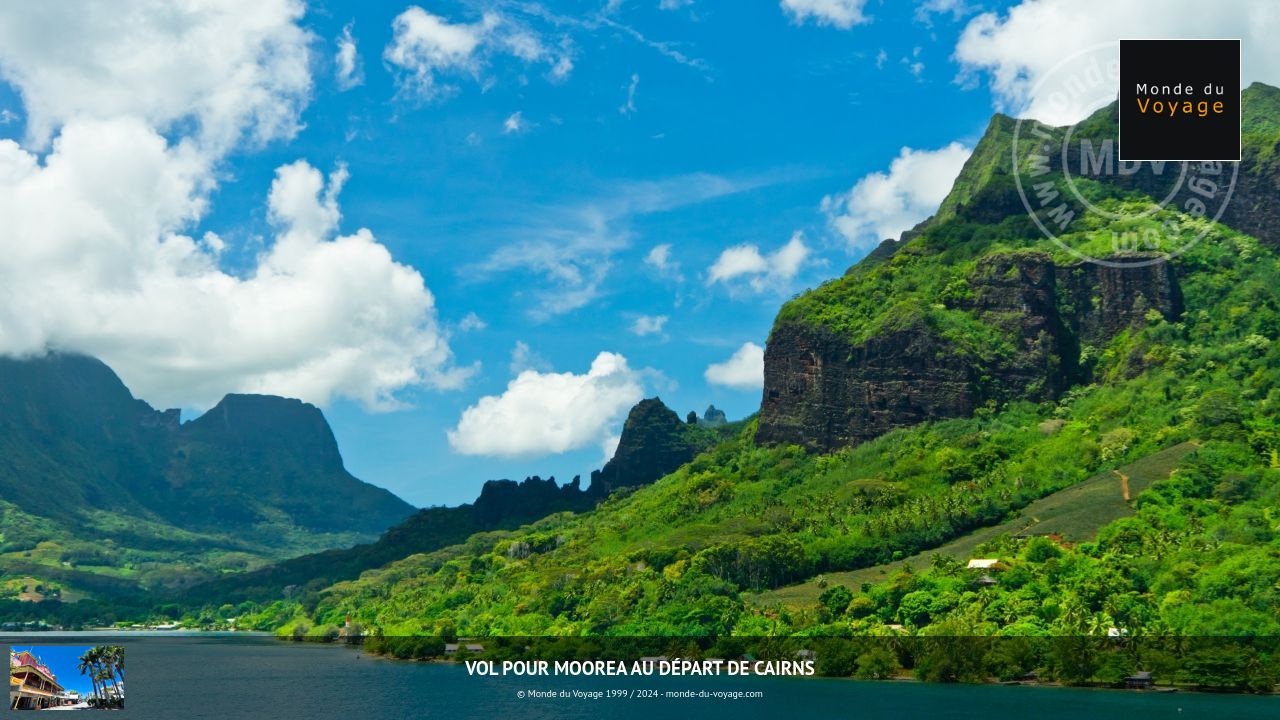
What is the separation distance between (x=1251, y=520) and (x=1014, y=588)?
126 ft

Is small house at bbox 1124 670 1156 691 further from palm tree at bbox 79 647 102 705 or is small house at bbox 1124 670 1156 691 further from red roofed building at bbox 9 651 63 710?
red roofed building at bbox 9 651 63 710

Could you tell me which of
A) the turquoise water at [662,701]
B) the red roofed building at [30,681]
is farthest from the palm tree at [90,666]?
the turquoise water at [662,701]

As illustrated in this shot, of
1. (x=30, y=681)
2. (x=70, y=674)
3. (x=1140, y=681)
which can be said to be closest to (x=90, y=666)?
(x=70, y=674)

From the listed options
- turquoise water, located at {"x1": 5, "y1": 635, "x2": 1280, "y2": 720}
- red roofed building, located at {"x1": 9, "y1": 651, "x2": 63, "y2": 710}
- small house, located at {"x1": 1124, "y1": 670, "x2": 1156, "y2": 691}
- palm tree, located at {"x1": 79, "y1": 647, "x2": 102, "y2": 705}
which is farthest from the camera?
small house, located at {"x1": 1124, "y1": 670, "x2": 1156, "y2": 691}

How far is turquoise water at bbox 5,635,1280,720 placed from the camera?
124812 mm

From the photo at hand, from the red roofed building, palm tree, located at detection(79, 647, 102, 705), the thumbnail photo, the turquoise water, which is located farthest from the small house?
the red roofed building

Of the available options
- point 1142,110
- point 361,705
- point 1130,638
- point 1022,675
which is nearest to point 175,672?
point 361,705

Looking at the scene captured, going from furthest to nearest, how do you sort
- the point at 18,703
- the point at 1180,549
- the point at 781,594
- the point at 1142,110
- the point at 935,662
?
the point at 781,594
the point at 1180,549
the point at 935,662
the point at 1142,110
the point at 18,703

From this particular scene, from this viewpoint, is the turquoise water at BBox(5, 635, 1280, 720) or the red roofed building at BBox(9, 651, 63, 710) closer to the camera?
the red roofed building at BBox(9, 651, 63, 710)

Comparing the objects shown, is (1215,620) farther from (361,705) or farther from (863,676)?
(361,705)

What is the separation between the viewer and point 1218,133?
14288cm

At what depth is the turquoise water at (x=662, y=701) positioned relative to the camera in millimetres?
124812

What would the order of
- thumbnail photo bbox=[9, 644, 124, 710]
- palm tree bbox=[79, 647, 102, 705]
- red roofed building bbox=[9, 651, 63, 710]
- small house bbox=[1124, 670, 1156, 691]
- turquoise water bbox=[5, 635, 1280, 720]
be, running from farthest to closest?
small house bbox=[1124, 670, 1156, 691] < turquoise water bbox=[5, 635, 1280, 720] < red roofed building bbox=[9, 651, 63, 710] < thumbnail photo bbox=[9, 644, 124, 710] < palm tree bbox=[79, 647, 102, 705]

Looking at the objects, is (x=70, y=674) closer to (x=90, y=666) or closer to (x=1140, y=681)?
(x=90, y=666)
